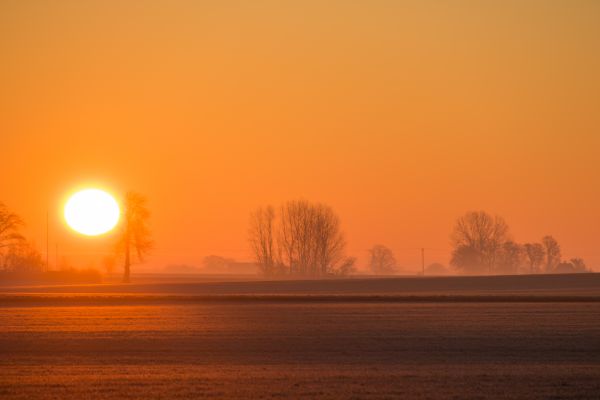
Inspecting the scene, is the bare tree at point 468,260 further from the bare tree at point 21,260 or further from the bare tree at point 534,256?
the bare tree at point 21,260

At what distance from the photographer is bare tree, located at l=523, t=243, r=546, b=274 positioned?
148 m

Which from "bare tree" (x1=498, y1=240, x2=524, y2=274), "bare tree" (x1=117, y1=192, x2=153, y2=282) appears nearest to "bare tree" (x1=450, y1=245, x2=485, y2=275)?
"bare tree" (x1=498, y1=240, x2=524, y2=274)

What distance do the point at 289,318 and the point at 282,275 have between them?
264 ft

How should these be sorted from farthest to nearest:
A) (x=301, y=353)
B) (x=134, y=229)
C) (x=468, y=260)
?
(x=468, y=260), (x=134, y=229), (x=301, y=353)

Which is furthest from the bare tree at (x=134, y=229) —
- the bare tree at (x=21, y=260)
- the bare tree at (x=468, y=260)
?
the bare tree at (x=468, y=260)

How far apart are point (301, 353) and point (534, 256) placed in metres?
131

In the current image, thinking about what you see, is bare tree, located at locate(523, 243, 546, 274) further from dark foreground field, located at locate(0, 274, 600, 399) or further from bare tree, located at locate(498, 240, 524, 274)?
dark foreground field, located at locate(0, 274, 600, 399)

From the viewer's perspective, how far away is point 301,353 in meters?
25.6

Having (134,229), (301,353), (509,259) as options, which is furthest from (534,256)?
(301,353)

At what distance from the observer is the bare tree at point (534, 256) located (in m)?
148

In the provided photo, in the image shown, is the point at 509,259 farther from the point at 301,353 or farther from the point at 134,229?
the point at 301,353

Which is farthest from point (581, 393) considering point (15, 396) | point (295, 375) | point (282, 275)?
point (282, 275)

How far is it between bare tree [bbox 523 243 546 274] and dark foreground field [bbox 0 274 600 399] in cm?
10785

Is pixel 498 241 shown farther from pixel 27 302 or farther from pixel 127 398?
pixel 127 398
